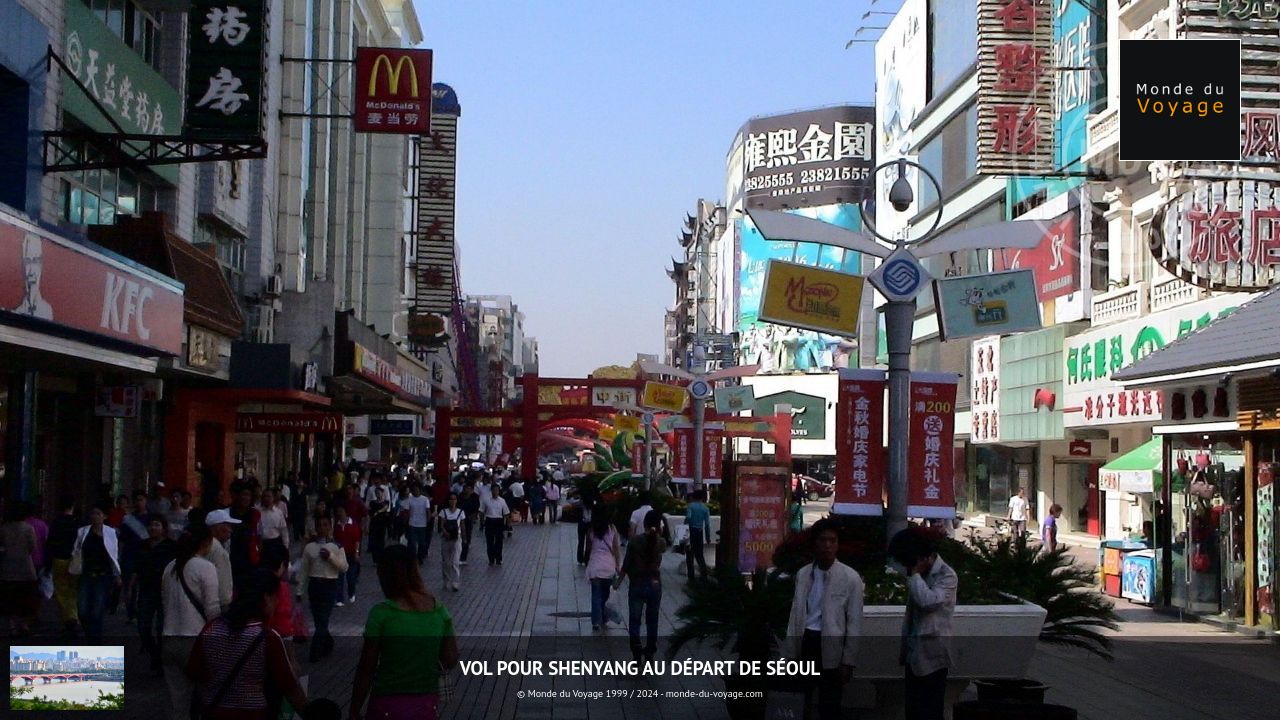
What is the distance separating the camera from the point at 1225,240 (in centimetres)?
2452

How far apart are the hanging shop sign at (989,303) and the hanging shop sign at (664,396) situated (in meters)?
24.9

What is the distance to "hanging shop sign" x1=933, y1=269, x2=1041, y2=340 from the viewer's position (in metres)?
13.8

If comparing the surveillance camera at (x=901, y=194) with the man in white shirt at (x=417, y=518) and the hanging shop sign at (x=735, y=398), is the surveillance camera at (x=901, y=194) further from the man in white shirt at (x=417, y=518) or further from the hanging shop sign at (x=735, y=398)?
the hanging shop sign at (x=735, y=398)

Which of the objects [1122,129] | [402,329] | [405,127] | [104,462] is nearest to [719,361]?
[402,329]

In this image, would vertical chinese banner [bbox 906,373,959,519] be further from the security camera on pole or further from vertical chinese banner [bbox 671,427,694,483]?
vertical chinese banner [bbox 671,427,694,483]

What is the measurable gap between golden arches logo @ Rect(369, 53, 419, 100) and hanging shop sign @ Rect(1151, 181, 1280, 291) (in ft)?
50.3

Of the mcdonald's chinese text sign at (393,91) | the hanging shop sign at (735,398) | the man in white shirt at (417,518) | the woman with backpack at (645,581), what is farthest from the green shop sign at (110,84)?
the hanging shop sign at (735,398)

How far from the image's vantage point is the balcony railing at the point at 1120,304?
3475 cm

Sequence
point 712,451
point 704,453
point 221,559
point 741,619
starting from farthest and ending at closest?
point 712,451 → point 704,453 → point 221,559 → point 741,619

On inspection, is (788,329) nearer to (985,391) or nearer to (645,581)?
(985,391)

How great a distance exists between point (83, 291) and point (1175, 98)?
40.4ft

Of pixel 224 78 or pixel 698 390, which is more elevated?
pixel 224 78

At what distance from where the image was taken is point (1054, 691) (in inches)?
559

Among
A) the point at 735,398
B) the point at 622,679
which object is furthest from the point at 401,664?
the point at 735,398
